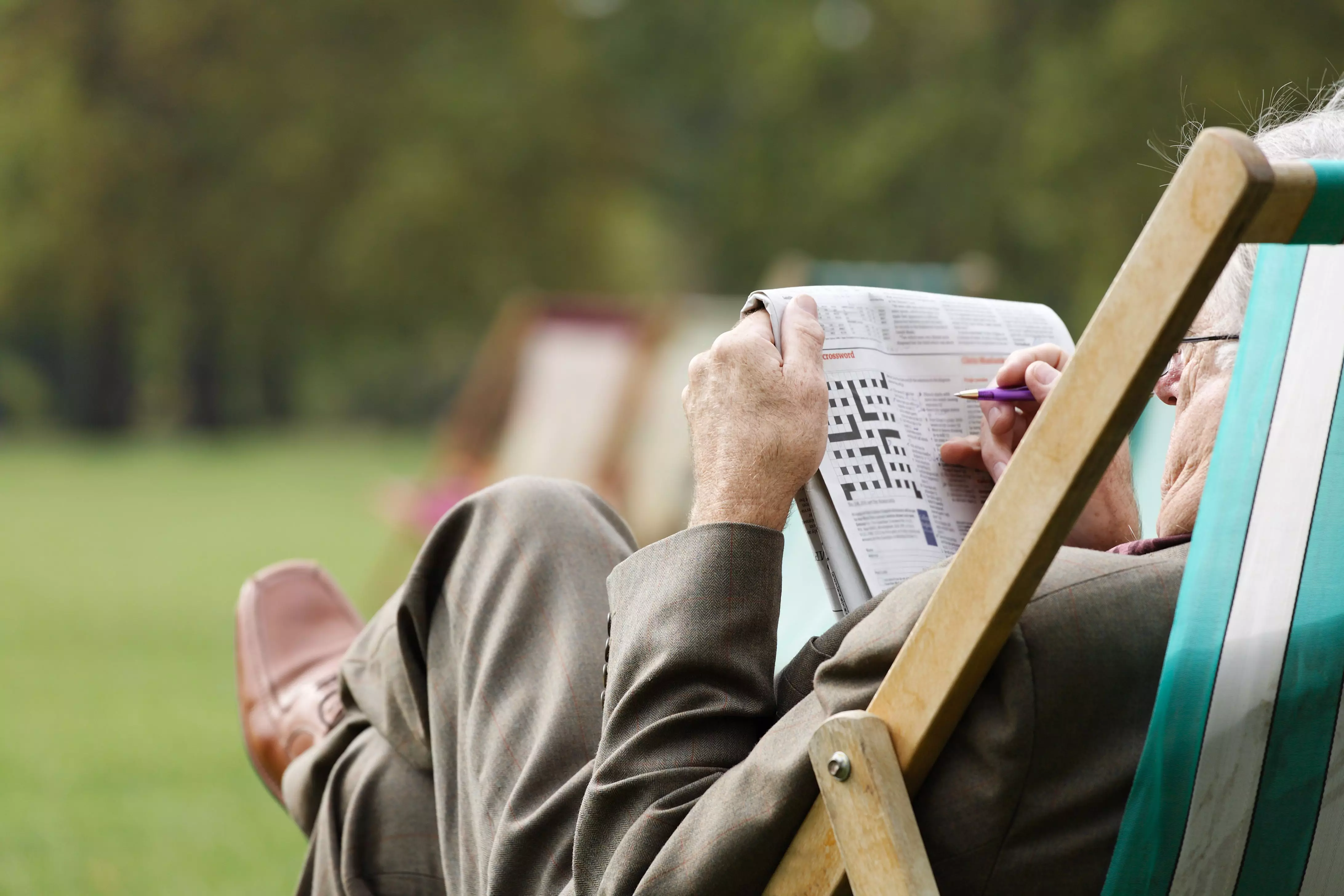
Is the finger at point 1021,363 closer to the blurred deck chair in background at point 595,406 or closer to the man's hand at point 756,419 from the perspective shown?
the man's hand at point 756,419

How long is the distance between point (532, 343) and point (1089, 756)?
7.22 metres

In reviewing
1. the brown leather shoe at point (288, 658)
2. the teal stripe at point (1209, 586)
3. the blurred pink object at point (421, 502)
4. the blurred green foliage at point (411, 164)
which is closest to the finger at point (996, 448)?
the teal stripe at point (1209, 586)

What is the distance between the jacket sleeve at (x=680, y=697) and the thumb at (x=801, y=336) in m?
0.21

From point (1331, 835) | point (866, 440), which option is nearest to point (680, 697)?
point (866, 440)

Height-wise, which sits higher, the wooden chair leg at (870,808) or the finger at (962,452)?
the finger at (962,452)

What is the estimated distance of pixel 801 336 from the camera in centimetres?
146

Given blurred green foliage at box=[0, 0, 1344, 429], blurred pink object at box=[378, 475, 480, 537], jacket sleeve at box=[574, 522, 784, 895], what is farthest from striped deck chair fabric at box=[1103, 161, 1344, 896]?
blurred green foliage at box=[0, 0, 1344, 429]

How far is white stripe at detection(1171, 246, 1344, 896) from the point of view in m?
1.09

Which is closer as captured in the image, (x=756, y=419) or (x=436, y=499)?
(x=756, y=419)

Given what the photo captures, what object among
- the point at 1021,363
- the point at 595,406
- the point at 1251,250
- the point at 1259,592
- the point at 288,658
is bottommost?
the point at 595,406

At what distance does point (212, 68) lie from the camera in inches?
903

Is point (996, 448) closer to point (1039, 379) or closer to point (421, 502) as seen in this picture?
point (1039, 379)

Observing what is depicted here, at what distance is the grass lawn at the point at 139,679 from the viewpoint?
3232 mm

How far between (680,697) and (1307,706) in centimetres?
55
